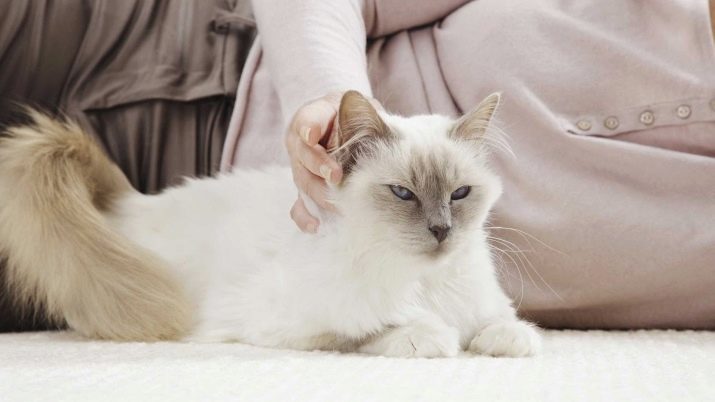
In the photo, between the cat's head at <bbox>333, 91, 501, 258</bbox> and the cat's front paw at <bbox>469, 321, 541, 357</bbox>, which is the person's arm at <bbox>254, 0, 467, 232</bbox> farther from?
the cat's front paw at <bbox>469, 321, 541, 357</bbox>

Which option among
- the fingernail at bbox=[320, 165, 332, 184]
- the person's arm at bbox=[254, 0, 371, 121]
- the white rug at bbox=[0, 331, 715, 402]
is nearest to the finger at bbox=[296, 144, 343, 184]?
the fingernail at bbox=[320, 165, 332, 184]

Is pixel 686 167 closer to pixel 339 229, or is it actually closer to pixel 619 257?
pixel 619 257

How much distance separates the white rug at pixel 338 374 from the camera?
0.78m

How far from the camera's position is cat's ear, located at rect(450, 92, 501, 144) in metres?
1.11

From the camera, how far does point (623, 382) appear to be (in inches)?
34.0

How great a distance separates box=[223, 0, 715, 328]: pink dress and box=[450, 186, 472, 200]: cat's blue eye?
26cm

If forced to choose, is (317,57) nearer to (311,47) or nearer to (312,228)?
(311,47)

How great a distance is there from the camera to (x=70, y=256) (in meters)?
1.23

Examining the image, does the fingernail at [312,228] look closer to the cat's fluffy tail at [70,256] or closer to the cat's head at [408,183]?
the cat's head at [408,183]

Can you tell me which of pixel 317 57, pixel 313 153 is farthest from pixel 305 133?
pixel 317 57

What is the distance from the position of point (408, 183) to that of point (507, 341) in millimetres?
263

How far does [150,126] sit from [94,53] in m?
0.19

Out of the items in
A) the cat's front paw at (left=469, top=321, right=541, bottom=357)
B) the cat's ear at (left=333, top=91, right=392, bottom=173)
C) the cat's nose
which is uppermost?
the cat's ear at (left=333, top=91, right=392, bottom=173)

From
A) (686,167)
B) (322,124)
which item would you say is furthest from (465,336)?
(686,167)
